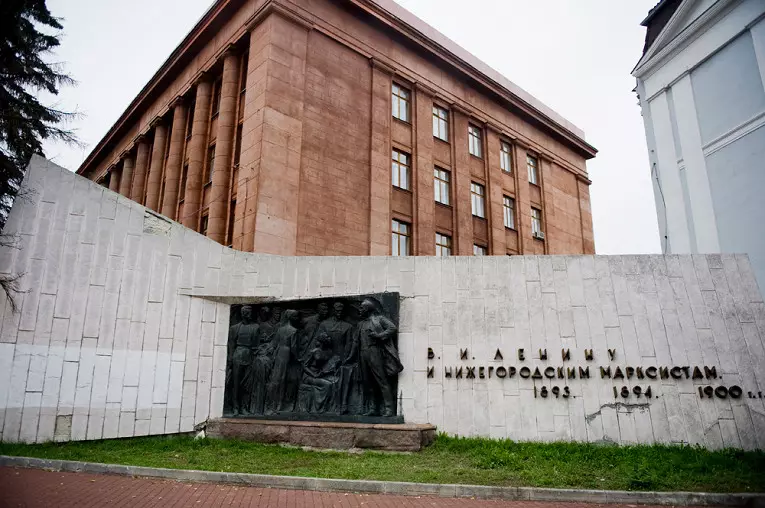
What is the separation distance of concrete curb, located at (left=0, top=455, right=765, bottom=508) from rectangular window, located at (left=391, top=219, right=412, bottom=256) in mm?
17530

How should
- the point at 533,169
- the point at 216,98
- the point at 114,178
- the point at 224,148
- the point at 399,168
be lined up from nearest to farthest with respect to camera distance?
the point at 224,148 < the point at 399,168 < the point at 216,98 < the point at 533,169 < the point at 114,178

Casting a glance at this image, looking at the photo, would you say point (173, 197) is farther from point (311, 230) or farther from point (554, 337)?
point (554, 337)

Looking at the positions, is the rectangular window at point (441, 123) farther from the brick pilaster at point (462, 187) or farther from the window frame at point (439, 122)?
the brick pilaster at point (462, 187)

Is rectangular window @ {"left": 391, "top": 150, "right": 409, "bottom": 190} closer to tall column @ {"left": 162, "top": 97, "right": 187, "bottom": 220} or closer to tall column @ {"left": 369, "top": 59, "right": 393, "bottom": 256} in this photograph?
tall column @ {"left": 369, "top": 59, "right": 393, "bottom": 256}

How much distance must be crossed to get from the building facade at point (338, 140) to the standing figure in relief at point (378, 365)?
9.41 m

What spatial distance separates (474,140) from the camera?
32406mm

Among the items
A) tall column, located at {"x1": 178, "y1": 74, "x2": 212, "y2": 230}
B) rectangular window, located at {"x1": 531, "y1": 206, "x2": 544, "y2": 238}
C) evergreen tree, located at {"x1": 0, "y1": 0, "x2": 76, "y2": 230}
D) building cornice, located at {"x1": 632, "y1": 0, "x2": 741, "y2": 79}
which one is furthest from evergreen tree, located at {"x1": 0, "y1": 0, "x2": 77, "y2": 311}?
rectangular window, located at {"x1": 531, "y1": 206, "x2": 544, "y2": 238}

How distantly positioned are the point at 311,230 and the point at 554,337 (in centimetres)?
1223

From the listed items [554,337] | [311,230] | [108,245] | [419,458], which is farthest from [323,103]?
[419,458]

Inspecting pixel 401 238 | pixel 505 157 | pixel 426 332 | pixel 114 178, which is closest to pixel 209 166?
Answer: pixel 401 238

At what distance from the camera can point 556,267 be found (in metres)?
13.2

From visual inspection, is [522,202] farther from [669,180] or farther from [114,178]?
[114,178]

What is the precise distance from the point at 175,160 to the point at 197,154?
2949 millimetres

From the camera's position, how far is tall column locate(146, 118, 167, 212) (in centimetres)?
3112
